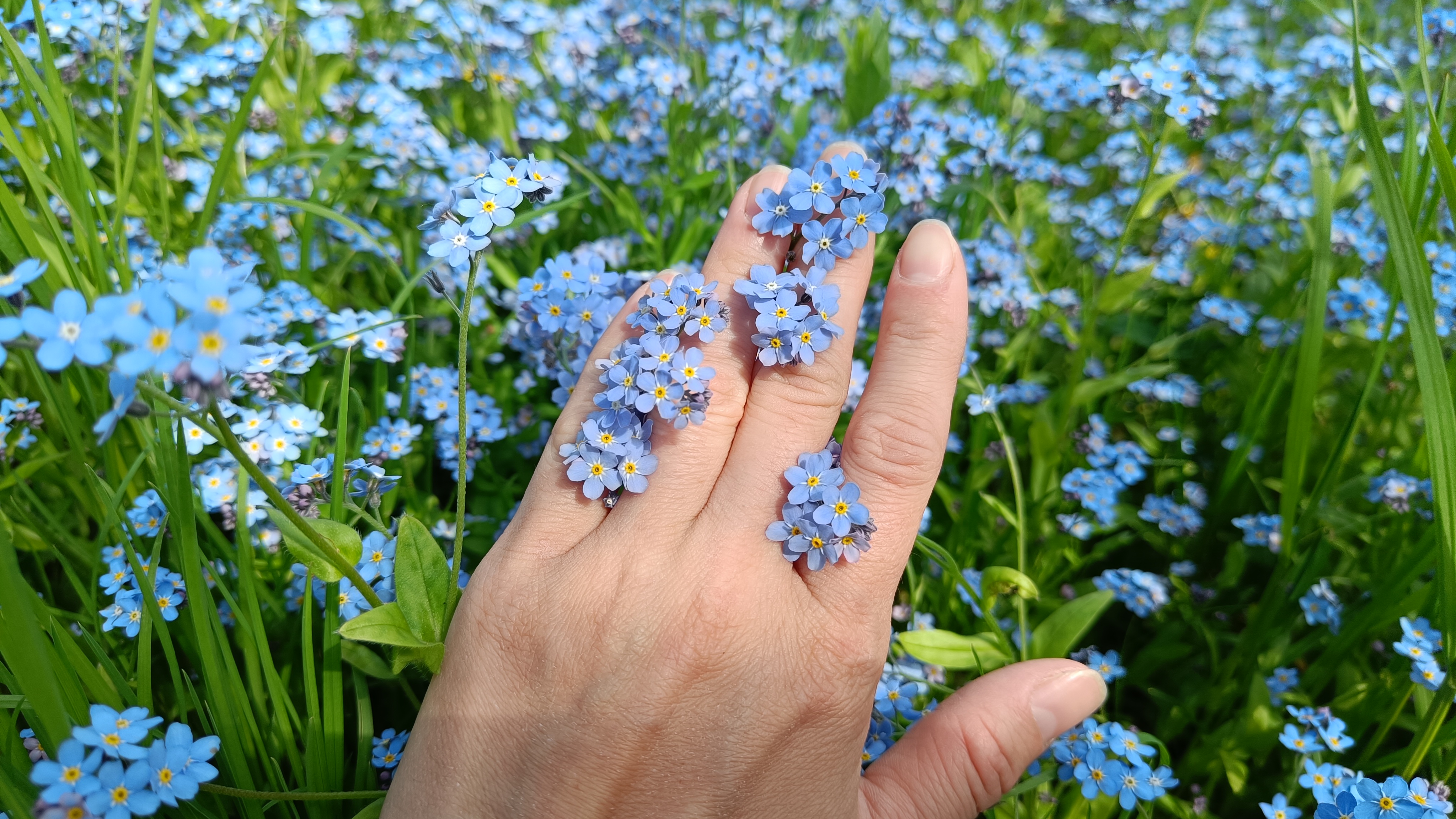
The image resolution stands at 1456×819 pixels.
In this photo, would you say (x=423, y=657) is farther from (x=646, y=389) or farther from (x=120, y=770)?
(x=646, y=389)

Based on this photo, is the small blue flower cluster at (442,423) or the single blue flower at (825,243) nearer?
the single blue flower at (825,243)

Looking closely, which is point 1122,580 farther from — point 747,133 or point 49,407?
point 49,407

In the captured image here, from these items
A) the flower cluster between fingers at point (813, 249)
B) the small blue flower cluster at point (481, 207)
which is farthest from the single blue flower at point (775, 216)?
the small blue flower cluster at point (481, 207)

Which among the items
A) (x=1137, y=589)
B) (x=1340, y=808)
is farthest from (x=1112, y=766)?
(x=1137, y=589)

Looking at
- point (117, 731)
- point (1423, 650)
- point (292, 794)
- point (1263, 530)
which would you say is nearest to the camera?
point (117, 731)

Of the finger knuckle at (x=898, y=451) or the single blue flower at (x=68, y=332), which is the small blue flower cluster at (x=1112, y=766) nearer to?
the finger knuckle at (x=898, y=451)

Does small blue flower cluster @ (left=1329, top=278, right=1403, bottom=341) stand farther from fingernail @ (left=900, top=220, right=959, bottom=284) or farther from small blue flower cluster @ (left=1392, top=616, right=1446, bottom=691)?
fingernail @ (left=900, top=220, right=959, bottom=284)

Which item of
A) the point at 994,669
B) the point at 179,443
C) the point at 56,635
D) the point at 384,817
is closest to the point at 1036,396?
the point at 994,669
